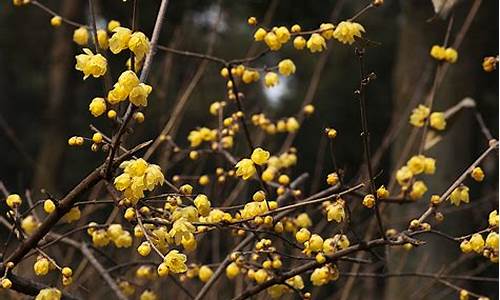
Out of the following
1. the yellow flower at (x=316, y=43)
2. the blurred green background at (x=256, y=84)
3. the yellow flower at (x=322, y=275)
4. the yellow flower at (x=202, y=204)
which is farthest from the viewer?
the blurred green background at (x=256, y=84)

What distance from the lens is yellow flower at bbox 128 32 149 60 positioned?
3.53 feet

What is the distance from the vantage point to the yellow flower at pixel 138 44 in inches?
42.3

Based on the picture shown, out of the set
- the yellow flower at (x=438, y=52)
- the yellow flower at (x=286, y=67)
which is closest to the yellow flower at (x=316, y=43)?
the yellow flower at (x=286, y=67)

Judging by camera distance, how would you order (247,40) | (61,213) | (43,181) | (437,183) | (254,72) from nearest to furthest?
(61,213) → (254,72) → (437,183) → (43,181) → (247,40)

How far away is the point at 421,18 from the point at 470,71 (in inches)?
12.4

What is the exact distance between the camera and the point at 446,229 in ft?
9.70

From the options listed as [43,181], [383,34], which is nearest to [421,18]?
[43,181]

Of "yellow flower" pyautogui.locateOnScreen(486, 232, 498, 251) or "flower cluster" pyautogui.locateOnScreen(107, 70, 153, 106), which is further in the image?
"yellow flower" pyautogui.locateOnScreen(486, 232, 498, 251)

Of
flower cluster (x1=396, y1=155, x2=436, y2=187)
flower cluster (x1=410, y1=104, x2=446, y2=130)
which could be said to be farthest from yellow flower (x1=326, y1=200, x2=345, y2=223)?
flower cluster (x1=410, y1=104, x2=446, y2=130)

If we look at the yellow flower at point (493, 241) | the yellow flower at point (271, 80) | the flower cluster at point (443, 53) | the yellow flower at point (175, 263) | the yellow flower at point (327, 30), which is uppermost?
the yellow flower at point (327, 30)

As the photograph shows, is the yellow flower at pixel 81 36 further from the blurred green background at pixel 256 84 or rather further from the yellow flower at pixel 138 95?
the yellow flower at pixel 138 95

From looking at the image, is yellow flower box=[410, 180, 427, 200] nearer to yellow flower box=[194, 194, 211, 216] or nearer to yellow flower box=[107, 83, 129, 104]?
yellow flower box=[194, 194, 211, 216]

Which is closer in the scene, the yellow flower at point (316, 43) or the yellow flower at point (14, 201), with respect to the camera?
the yellow flower at point (14, 201)

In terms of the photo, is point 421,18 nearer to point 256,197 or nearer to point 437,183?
point 437,183
